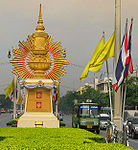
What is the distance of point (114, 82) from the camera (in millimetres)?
13648

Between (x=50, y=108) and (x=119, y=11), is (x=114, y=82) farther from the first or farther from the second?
(x=50, y=108)

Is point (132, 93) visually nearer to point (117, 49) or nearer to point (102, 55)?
point (102, 55)

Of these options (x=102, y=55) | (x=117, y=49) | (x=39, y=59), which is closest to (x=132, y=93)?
(x=39, y=59)

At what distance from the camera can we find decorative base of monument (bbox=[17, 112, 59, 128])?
2889 cm

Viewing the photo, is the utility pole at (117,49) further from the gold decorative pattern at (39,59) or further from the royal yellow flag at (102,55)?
the gold decorative pattern at (39,59)

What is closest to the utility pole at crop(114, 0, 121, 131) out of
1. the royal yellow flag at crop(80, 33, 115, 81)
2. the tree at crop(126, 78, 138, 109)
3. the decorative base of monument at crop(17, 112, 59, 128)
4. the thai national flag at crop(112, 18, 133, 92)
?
the thai national flag at crop(112, 18, 133, 92)

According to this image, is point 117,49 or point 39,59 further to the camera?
point 39,59

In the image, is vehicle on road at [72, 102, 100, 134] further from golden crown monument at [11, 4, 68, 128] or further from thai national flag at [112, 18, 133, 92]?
thai national flag at [112, 18, 133, 92]

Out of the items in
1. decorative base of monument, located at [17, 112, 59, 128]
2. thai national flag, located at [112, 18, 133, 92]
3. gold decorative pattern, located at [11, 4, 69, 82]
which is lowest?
decorative base of monument, located at [17, 112, 59, 128]

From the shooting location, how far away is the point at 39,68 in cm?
3088

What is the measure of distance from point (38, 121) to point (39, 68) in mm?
4725

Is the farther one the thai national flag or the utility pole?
the utility pole

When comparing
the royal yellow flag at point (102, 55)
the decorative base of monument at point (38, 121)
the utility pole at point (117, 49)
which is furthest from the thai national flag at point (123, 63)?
the decorative base of monument at point (38, 121)

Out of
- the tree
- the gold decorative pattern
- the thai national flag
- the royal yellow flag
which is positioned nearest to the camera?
the thai national flag
